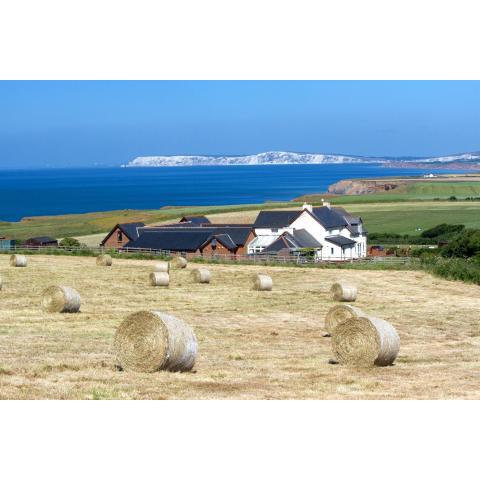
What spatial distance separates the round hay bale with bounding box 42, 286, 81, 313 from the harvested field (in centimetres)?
31

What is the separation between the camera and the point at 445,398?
43.4 ft

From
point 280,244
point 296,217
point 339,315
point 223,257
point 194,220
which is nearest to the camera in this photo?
point 339,315

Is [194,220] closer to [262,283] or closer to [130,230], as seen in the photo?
[130,230]

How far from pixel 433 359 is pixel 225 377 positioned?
5.77 meters

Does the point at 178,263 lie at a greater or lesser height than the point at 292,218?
lesser

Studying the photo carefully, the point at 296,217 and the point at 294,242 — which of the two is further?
the point at 296,217

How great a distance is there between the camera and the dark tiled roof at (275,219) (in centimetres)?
6550

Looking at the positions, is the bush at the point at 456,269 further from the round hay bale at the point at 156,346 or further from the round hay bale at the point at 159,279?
the round hay bale at the point at 156,346

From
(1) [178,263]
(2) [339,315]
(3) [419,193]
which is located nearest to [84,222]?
(1) [178,263]

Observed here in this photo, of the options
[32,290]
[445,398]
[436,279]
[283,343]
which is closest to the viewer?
[445,398]

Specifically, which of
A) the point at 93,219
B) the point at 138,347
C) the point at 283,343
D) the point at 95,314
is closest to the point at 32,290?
the point at 95,314

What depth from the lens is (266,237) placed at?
6406 cm

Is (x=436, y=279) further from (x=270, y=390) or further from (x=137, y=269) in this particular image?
(x=270, y=390)

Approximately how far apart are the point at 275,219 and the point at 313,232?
314 centimetres
